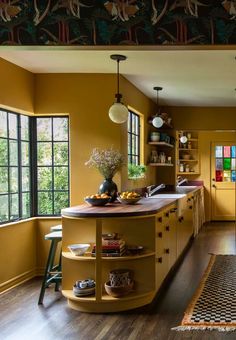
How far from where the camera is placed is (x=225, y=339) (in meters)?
3.16

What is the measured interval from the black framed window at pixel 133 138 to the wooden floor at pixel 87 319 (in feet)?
6.97

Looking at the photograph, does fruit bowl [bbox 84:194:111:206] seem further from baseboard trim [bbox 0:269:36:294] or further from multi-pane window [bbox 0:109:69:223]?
baseboard trim [bbox 0:269:36:294]

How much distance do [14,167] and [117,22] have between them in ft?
9.75

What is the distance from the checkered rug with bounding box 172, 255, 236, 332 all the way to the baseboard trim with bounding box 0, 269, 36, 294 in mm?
1990

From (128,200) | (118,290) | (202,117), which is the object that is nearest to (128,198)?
(128,200)

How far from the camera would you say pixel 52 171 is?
5.38 metres

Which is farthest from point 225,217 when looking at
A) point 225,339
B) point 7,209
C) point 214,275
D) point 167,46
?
point 167,46

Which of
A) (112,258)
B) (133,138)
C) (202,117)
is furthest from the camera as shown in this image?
(202,117)

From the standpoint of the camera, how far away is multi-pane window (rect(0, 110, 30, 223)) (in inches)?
187

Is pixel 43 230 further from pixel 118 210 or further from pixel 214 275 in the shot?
pixel 214 275

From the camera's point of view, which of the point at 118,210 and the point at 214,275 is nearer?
the point at 118,210

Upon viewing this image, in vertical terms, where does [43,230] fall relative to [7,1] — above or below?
below

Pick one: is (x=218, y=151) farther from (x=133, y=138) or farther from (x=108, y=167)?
(x=108, y=167)

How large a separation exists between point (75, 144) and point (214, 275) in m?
2.30
